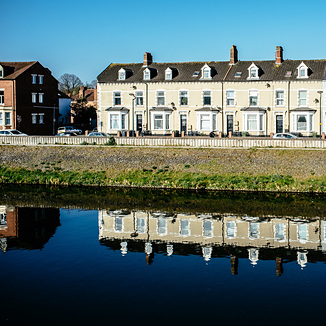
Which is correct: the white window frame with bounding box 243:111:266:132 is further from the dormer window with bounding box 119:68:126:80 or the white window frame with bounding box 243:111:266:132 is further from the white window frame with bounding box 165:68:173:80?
the dormer window with bounding box 119:68:126:80

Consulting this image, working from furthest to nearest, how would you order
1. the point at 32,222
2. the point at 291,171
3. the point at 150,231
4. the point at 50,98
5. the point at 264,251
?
the point at 50,98 → the point at 291,171 → the point at 32,222 → the point at 150,231 → the point at 264,251

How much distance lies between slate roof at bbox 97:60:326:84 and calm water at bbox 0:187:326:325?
1148 inches

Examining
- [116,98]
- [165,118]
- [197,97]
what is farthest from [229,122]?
[116,98]

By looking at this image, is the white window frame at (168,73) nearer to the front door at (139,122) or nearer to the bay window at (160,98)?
the bay window at (160,98)

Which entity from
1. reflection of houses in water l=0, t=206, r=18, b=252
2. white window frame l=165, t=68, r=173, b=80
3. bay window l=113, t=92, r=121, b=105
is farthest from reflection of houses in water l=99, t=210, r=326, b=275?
bay window l=113, t=92, r=121, b=105

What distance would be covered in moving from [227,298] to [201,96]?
144 feet

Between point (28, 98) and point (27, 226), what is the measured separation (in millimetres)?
39118

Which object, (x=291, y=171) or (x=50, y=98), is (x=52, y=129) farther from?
(x=291, y=171)

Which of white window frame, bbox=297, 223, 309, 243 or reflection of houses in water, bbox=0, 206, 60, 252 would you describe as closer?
white window frame, bbox=297, 223, 309, 243

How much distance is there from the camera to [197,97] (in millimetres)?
60281

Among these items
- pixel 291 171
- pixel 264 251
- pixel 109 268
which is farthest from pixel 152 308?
pixel 291 171

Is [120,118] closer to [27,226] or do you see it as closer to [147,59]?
[147,59]

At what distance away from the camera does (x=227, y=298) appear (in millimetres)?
18297

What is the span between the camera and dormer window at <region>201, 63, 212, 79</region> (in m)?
59.9
